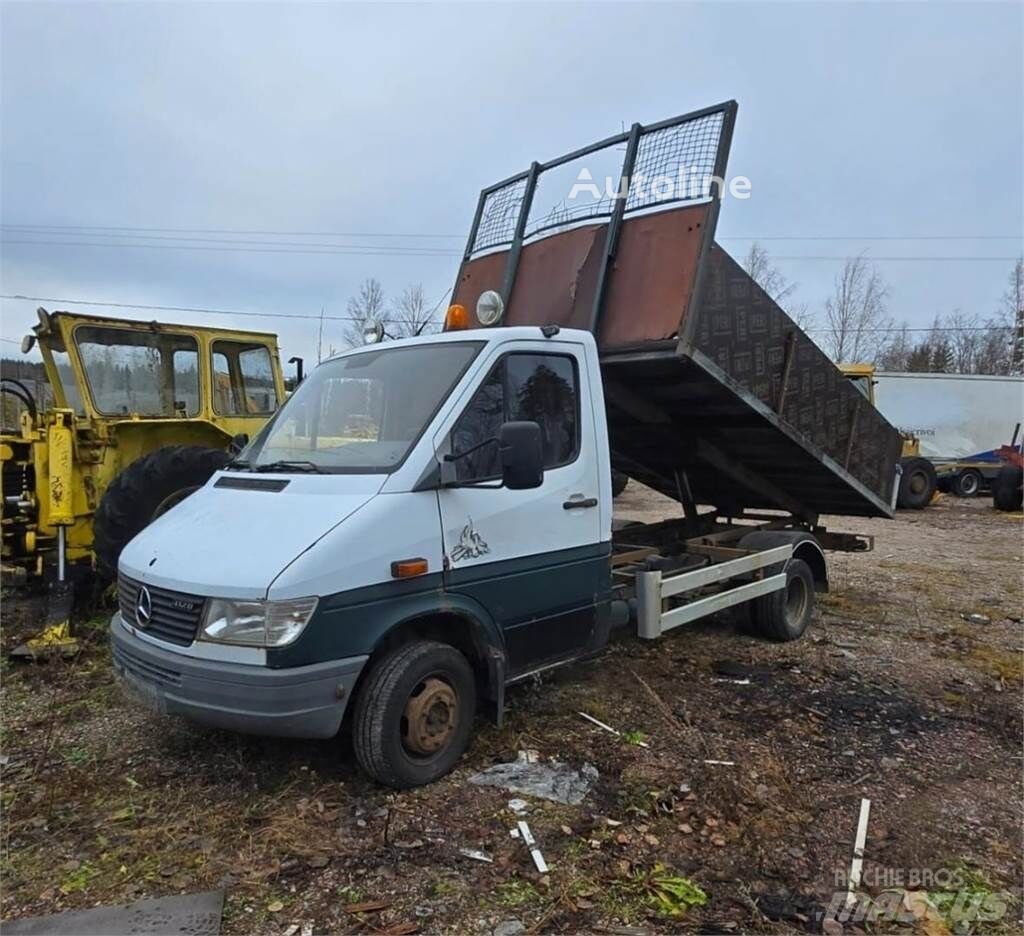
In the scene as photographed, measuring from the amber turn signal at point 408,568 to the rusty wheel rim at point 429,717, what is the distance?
0.56 m

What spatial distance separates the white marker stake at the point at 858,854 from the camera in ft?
9.75

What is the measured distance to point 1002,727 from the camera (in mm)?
4602

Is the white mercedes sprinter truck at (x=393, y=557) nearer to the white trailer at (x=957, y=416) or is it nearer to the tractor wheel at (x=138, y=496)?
the tractor wheel at (x=138, y=496)

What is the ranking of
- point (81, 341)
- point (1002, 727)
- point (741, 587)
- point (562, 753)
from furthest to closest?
1. point (81, 341)
2. point (741, 587)
3. point (1002, 727)
4. point (562, 753)

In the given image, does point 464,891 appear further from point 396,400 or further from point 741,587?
point 741,587

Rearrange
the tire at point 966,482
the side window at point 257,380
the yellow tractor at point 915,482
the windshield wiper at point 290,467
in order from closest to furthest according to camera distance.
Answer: the windshield wiper at point 290,467
the side window at point 257,380
the yellow tractor at point 915,482
the tire at point 966,482

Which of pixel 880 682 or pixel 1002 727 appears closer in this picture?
pixel 1002 727

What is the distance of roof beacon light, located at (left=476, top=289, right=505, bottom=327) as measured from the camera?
202 inches

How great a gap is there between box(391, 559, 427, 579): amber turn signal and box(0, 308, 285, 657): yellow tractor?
121 inches

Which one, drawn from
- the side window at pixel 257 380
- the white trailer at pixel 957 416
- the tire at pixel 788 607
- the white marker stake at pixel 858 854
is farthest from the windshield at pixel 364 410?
the white trailer at pixel 957 416

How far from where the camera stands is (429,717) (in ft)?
12.1

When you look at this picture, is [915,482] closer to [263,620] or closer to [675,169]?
[675,169]

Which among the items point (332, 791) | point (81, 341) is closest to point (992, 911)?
point (332, 791)

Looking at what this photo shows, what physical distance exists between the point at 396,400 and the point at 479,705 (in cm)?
177
